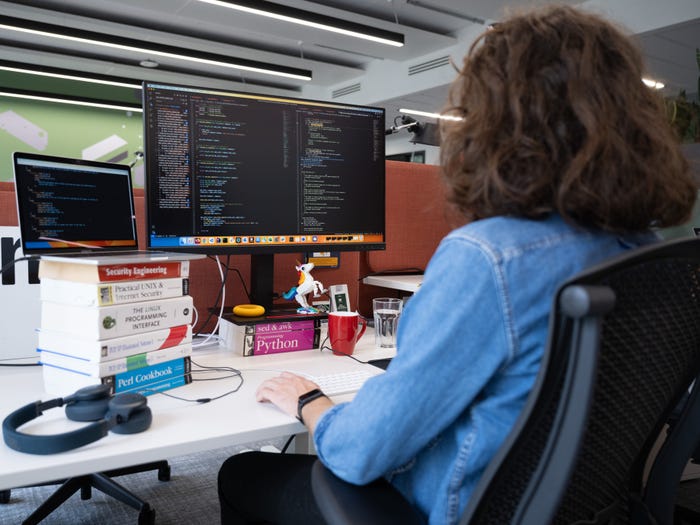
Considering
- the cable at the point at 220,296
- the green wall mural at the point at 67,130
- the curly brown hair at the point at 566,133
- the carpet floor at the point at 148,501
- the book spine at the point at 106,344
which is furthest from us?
the green wall mural at the point at 67,130

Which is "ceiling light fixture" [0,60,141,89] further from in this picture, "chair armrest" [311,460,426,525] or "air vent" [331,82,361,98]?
"chair armrest" [311,460,426,525]

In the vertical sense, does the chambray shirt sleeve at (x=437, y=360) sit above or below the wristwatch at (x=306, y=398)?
above

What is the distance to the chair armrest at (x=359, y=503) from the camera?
72cm

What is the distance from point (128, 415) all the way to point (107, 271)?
0.89 ft

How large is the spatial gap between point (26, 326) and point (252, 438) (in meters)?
0.71

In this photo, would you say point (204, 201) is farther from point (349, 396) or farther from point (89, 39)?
point (89, 39)

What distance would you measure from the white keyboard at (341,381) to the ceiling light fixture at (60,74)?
6.59 m

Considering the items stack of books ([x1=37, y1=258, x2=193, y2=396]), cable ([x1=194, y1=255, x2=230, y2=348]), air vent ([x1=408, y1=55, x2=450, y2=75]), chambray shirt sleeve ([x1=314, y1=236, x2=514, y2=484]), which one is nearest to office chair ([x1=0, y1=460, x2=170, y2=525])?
cable ([x1=194, y1=255, x2=230, y2=348])

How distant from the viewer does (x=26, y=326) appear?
1.31m

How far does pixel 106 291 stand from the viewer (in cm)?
100

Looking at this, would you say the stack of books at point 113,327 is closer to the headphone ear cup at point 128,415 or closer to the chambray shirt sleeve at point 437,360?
the headphone ear cup at point 128,415

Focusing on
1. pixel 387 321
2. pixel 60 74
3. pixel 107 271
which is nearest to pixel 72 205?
pixel 107 271

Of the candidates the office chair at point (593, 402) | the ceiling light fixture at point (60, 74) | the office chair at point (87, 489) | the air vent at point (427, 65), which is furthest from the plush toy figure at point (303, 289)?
the ceiling light fixture at point (60, 74)

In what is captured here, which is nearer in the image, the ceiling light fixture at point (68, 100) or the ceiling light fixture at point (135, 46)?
the ceiling light fixture at point (135, 46)
